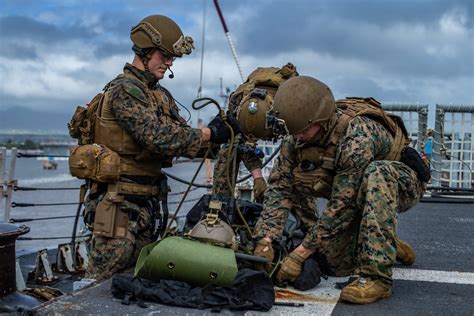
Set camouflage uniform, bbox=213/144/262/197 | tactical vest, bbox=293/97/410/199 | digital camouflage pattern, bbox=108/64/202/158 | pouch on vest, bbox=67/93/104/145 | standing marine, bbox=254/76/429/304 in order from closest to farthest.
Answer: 1. standing marine, bbox=254/76/429/304
2. tactical vest, bbox=293/97/410/199
3. digital camouflage pattern, bbox=108/64/202/158
4. pouch on vest, bbox=67/93/104/145
5. camouflage uniform, bbox=213/144/262/197

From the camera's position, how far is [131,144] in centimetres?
436

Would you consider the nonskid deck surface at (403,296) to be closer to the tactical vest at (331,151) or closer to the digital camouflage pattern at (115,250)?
the digital camouflage pattern at (115,250)

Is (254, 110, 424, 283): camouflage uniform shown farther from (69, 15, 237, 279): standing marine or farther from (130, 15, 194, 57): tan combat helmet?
(130, 15, 194, 57): tan combat helmet

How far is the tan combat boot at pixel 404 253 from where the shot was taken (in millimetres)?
4487

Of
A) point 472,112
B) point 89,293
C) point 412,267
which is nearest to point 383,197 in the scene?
point 412,267

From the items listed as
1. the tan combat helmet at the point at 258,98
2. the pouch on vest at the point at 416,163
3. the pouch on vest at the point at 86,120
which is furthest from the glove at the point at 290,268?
the pouch on vest at the point at 86,120

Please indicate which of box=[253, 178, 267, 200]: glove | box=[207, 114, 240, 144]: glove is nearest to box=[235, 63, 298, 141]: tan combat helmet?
box=[207, 114, 240, 144]: glove

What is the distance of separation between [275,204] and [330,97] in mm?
768

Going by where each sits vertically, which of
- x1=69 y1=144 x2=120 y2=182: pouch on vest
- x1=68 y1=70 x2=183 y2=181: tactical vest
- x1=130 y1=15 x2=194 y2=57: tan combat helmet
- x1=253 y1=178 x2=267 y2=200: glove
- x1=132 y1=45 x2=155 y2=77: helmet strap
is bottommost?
x1=253 y1=178 x2=267 y2=200: glove

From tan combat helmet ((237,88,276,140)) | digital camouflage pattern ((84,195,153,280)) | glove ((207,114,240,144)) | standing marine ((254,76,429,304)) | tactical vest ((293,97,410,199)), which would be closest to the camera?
standing marine ((254,76,429,304))

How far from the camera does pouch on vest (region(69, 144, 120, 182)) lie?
14.0 ft

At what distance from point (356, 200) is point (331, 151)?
32 centimetres

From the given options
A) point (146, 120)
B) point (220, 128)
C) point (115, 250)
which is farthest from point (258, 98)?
point (115, 250)

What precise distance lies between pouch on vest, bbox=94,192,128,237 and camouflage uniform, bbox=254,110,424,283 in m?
0.95
